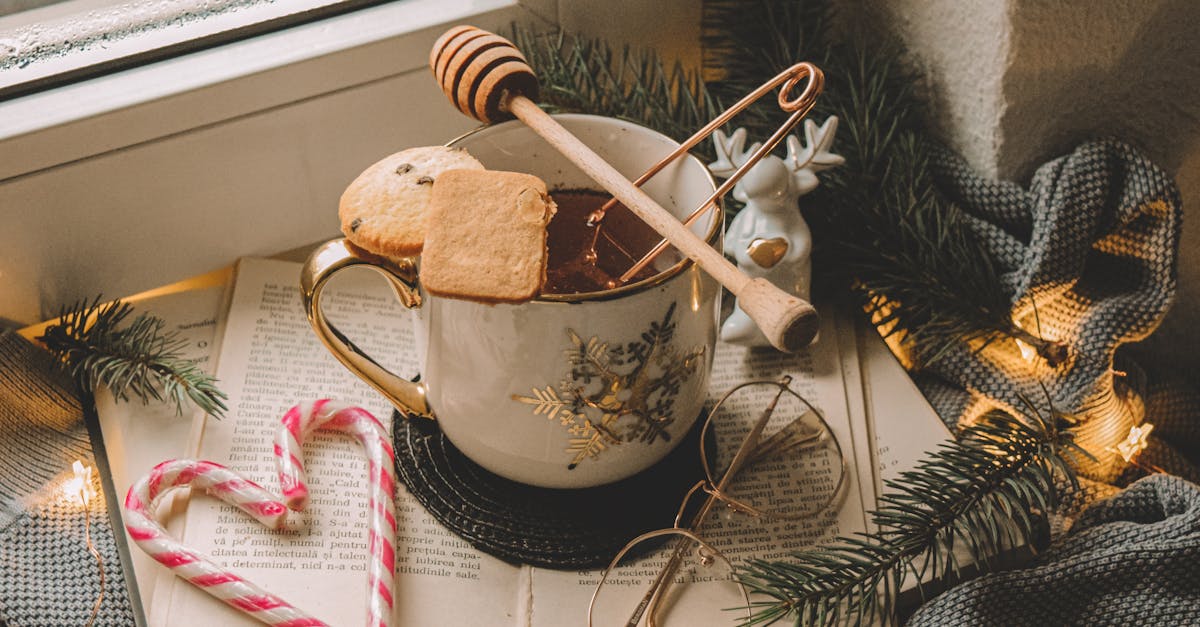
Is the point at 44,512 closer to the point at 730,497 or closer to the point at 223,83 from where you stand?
the point at 223,83

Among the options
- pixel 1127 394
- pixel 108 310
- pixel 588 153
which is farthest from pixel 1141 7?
pixel 108 310

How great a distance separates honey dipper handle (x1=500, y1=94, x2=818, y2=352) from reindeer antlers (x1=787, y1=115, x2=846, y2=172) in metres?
0.20

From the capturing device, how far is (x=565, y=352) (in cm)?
51

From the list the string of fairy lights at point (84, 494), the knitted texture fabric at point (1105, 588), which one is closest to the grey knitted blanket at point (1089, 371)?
the knitted texture fabric at point (1105, 588)

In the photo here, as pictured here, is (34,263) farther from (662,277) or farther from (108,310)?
(662,277)

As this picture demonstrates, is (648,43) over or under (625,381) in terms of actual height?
over

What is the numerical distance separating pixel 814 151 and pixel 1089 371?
0.24 meters

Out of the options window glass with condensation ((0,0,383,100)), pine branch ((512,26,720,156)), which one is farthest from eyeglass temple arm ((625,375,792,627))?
window glass with condensation ((0,0,383,100))

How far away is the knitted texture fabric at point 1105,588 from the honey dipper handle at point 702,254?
251 mm

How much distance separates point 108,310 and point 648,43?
47 cm

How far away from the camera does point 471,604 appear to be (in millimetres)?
591

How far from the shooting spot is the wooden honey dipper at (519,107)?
46cm

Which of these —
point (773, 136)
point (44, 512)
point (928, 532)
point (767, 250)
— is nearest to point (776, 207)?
point (767, 250)

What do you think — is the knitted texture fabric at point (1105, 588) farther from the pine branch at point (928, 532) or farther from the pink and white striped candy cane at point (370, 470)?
the pink and white striped candy cane at point (370, 470)
